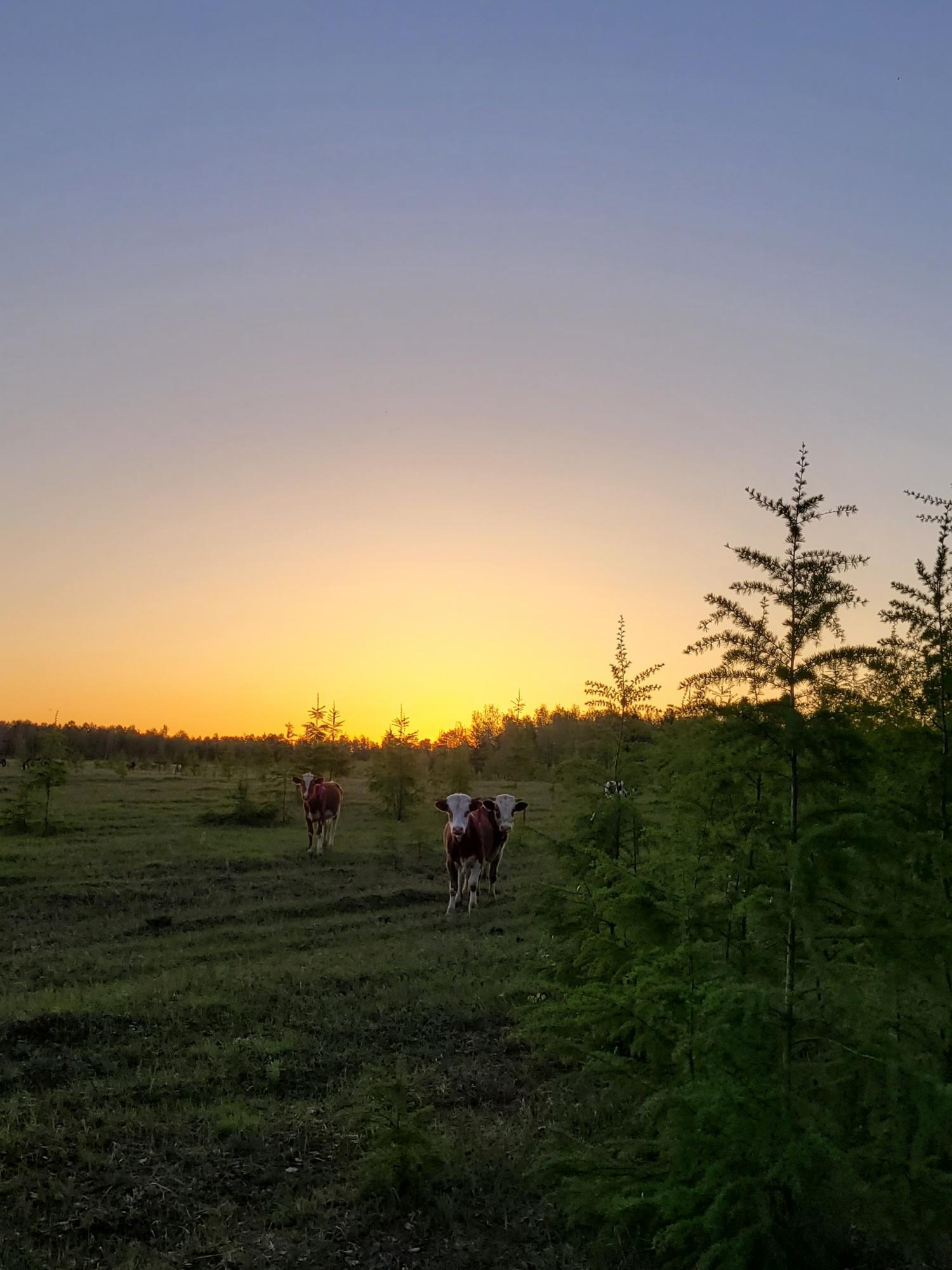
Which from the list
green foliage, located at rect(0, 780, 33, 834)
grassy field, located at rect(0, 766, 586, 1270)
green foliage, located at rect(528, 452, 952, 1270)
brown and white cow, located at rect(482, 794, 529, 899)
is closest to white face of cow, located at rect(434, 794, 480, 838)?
brown and white cow, located at rect(482, 794, 529, 899)

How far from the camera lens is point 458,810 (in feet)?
64.9

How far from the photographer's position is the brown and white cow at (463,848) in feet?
62.5

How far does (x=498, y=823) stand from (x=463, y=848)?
3.37 metres

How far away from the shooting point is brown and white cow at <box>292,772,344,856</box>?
26656 mm

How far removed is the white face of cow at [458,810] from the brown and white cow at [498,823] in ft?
4.37

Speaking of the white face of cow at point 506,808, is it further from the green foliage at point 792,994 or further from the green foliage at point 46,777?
the green foliage at point 792,994

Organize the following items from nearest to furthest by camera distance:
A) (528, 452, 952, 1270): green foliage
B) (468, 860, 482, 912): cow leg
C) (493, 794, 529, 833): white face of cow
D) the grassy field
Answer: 1. (528, 452, 952, 1270): green foliage
2. the grassy field
3. (468, 860, 482, 912): cow leg
4. (493, 794, 529, 833): white face of cow

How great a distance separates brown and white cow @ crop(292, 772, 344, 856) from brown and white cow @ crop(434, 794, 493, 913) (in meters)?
7.73

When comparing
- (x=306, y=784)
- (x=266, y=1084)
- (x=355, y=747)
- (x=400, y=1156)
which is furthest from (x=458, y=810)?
(x=355, y=747)

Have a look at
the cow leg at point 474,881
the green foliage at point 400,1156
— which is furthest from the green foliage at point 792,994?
the cow leg at point 474,881

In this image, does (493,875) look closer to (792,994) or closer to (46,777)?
(46,777)

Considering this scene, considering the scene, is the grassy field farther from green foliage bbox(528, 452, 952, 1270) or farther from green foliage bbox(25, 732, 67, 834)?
green foliage bbox(25, 732, 67, 834)

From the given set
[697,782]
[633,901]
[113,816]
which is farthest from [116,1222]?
[113,816]

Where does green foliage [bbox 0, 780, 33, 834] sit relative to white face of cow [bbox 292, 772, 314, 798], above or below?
below
